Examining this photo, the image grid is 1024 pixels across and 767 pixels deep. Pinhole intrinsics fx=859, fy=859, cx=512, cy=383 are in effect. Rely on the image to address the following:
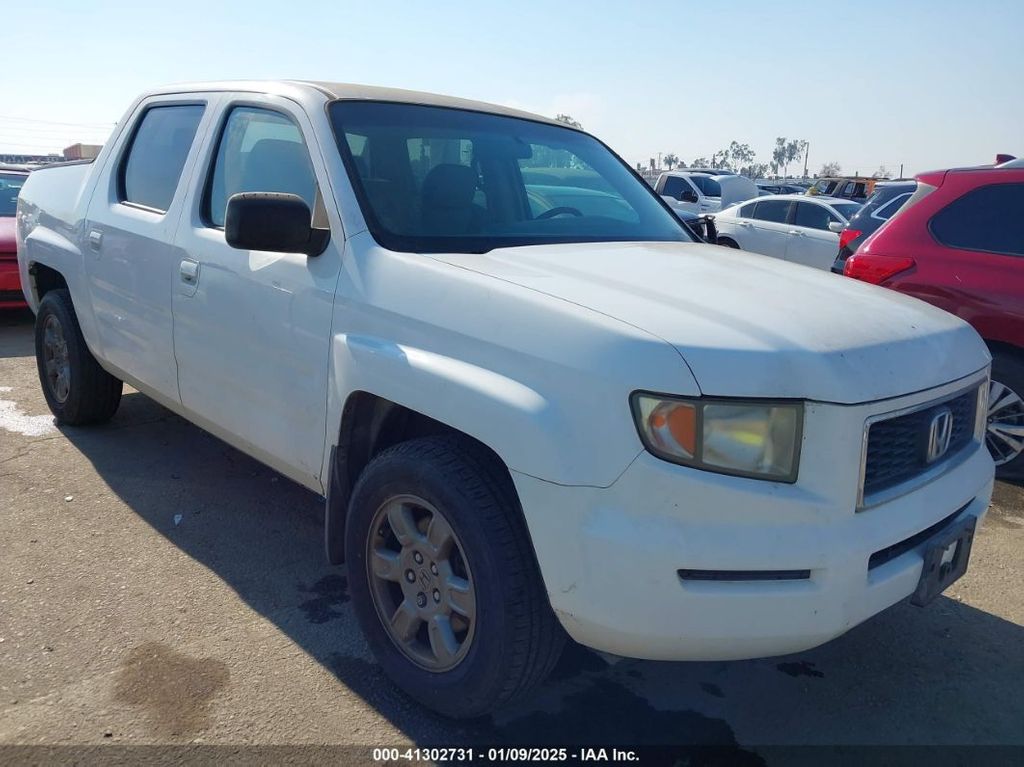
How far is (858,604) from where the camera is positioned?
2.13 meters

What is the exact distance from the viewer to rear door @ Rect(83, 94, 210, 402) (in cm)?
369

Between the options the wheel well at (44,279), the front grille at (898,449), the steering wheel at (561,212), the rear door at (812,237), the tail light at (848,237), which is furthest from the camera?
the rear door at (812,237)

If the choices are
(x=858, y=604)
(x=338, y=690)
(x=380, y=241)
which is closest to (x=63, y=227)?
(x=380, y=241)

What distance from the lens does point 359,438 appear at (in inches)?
110

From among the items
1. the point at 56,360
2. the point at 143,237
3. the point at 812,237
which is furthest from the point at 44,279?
the point at 812,237

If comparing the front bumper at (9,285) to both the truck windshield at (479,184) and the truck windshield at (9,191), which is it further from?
the truck windshield at (479,184)

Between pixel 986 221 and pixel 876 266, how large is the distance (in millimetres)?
590

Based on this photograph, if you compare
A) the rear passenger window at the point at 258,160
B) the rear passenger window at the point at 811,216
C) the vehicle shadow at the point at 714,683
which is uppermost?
the rear passenger window at the point at 258,160

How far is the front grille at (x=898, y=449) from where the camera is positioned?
2205 millimetres

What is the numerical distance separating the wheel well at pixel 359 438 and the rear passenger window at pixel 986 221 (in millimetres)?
3466

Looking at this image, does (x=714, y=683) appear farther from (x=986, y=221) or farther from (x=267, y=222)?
(x=986, y=221)

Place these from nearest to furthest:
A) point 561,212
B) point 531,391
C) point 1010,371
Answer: point 531,391, point 561,212, point 1010,371

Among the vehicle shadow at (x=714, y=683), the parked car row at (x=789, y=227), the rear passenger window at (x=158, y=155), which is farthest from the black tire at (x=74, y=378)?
the parked car row at (x=789, y=227)

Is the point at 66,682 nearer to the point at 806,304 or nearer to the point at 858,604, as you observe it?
the point at 858,604
